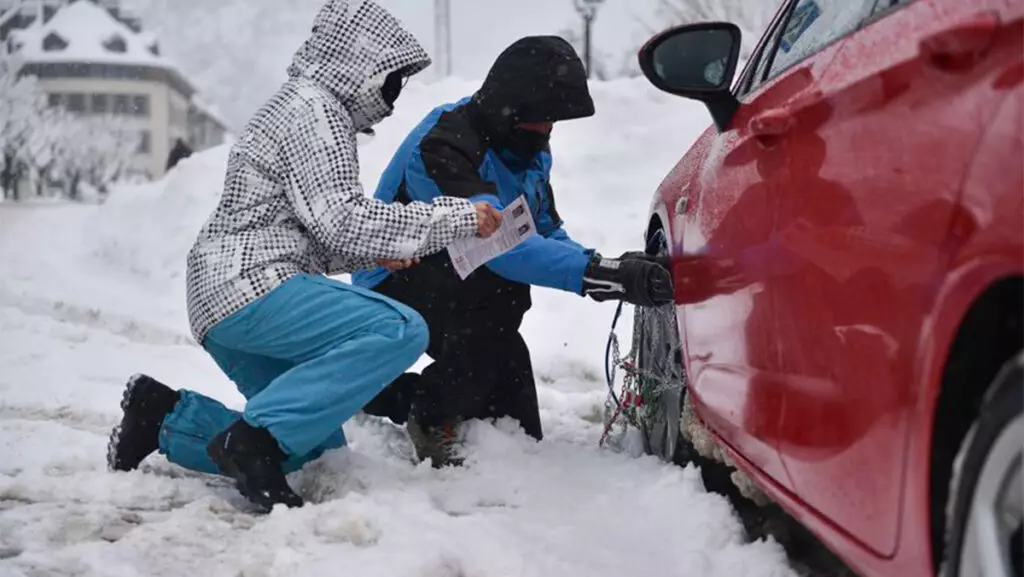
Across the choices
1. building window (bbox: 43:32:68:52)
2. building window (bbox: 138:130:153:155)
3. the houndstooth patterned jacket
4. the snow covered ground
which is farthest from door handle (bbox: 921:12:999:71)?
building window (bbox: 138:130:153:155)

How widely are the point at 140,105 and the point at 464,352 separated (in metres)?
78.2

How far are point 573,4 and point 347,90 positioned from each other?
13924 millimetres

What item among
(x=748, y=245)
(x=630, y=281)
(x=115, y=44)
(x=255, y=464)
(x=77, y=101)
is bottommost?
(x=77, y=101)

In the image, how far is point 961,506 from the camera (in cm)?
142

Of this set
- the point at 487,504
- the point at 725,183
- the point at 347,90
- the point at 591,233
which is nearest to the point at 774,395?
the point at 725,183

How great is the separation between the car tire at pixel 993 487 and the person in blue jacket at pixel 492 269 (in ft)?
7.35

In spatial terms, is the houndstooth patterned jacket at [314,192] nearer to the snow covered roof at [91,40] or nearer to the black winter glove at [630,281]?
the black winter glove at [630,281]

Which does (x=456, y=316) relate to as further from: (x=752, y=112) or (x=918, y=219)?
(x=918, y=219)

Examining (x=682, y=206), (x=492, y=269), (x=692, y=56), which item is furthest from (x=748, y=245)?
(x=492, y=269)

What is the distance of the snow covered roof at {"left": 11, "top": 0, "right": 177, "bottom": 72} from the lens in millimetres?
71500

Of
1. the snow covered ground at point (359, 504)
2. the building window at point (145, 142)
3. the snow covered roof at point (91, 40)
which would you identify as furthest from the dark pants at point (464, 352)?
the building window at point (145, 142)

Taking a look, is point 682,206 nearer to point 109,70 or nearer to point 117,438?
point 117,438

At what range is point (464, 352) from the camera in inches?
161

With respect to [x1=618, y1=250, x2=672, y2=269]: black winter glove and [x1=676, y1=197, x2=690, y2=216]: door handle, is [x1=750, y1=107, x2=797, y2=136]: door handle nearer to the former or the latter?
[x1=676, y1=197, x2=690, y2=216]: door handle
